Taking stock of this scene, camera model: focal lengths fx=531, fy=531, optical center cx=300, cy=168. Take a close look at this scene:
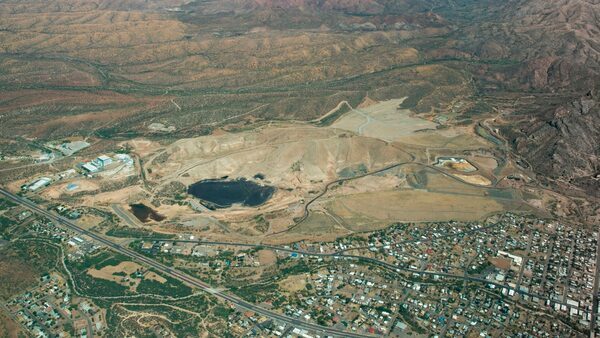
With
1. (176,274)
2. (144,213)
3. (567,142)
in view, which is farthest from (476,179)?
(144,213)

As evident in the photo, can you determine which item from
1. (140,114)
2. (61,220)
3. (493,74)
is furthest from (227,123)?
(493,74)

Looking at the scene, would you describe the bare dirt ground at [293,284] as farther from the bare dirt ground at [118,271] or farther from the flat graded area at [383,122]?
the flat graded area at [383,122]

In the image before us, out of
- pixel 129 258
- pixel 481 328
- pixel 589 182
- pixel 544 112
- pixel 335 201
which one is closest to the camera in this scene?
pixel 481 328

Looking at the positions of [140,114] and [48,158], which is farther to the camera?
[140,114]

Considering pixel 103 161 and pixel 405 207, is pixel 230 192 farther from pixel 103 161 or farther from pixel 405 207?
pixel 405 207

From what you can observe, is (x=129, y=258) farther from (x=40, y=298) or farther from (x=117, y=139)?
(x=117, y=139)
